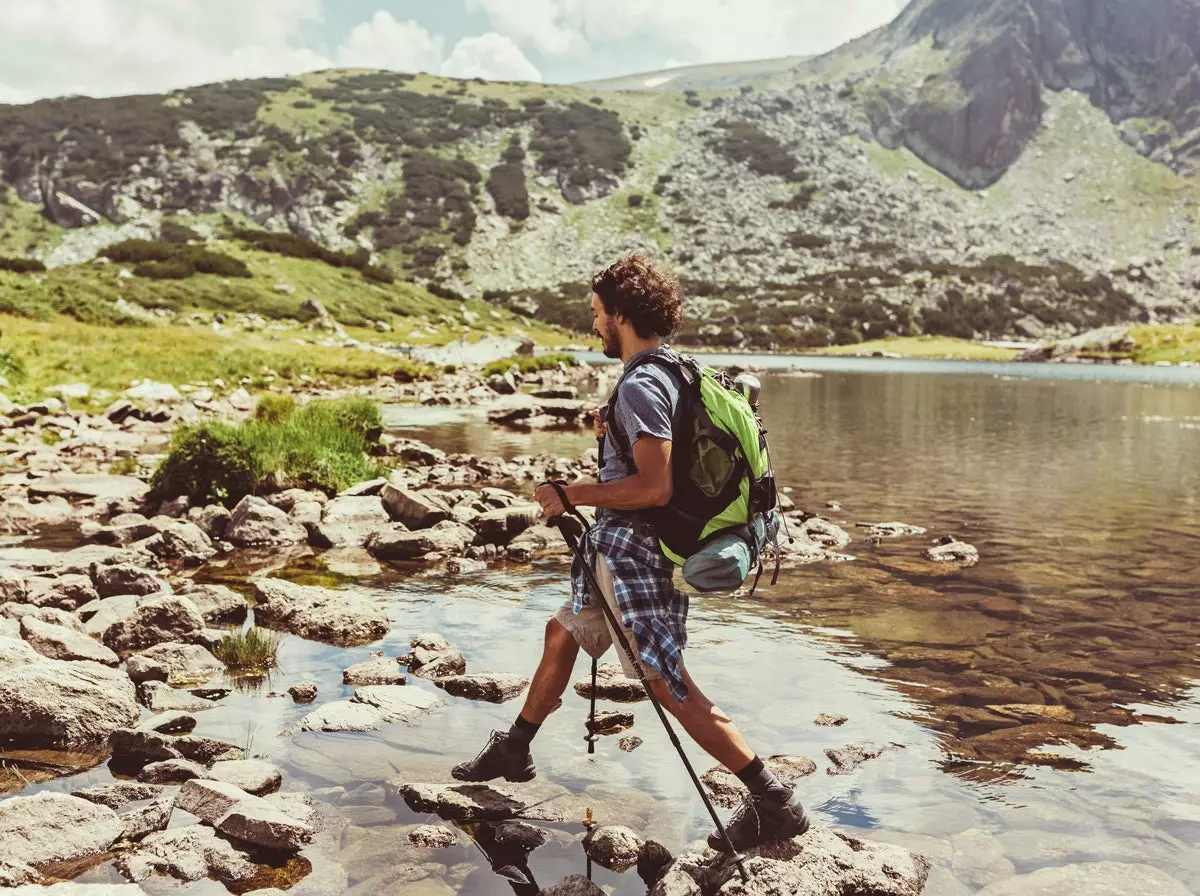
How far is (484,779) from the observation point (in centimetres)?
584

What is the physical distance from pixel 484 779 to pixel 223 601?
488 centimetres

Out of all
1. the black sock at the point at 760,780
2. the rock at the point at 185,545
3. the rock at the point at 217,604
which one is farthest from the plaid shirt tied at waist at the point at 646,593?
the rock at the point at 185,545

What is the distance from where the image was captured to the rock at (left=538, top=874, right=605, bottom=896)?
4695 mm

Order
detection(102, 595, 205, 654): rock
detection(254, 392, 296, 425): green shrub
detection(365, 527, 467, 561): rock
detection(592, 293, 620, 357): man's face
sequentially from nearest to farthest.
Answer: detection(592, 293, 620, 357): man's face < detection(102, 595, 205, 654): rock < detection(365, 527, 467, 561): rock < detection(254, 392, 296, 425): green shrub

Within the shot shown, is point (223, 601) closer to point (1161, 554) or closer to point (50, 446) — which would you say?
point (1161, 554)

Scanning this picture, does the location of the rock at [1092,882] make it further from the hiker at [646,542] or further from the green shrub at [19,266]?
the green shrub at [19,266]

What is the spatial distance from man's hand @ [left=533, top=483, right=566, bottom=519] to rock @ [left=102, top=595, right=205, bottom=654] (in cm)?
483

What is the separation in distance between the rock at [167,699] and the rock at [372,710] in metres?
0.90

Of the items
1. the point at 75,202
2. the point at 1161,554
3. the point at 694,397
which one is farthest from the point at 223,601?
the point at 75,202

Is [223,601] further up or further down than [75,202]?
further down

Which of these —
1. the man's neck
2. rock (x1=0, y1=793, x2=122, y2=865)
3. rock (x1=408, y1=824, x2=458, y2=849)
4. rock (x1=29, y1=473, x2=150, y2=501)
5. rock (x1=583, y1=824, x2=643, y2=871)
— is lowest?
rock (x1=583, y1=824, x2=643, y2=871)

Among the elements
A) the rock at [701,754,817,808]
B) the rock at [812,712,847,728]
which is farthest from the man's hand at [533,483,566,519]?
the rock at [812,712,847,728]

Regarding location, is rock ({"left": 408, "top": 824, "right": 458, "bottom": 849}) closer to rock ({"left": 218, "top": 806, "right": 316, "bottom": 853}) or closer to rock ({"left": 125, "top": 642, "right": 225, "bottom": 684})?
rock ({"left": 218, "top": 806, "right": 316, "bottom": 853})

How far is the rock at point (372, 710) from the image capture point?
22.6 feet
